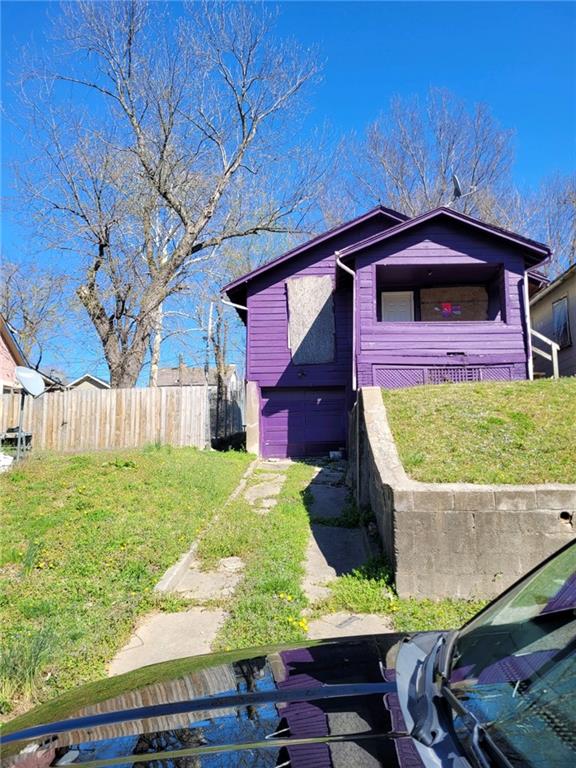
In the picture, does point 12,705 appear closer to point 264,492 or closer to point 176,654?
point 176,654

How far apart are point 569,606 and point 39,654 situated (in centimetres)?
328

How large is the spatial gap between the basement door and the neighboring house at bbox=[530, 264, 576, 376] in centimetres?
711

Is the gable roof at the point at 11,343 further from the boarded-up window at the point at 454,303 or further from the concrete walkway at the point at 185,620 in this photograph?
the concrete walkway at the point at 185,620

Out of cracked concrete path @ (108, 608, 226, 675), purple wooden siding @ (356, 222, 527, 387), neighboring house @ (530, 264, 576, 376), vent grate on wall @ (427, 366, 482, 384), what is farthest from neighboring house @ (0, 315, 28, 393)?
neighboring house @ (530, 264, 576, 376)

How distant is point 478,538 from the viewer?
4.46m

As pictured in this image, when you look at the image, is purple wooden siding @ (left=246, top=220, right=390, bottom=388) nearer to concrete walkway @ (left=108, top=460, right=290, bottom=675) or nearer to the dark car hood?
concrete walkway @ (left=108, top=460, right=290, bottom=675)

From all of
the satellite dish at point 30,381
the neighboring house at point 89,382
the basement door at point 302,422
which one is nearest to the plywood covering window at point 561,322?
the basement door at point 302,422

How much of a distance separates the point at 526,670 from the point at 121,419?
13.6m

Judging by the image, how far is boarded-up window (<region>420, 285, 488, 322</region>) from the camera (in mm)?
14273

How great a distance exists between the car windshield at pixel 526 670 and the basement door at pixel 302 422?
1270 centimetres

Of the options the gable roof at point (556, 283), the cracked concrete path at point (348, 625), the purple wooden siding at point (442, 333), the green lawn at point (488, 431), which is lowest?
A: the cracked concrete path at point (348, 625)

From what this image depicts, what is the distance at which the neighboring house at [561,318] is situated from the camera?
14930 mm

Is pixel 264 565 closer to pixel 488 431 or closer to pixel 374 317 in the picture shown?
pixel 488 431

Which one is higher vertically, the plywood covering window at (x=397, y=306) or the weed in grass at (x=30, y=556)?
the plywood covering window at (x=397, y=306)
